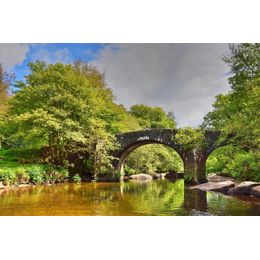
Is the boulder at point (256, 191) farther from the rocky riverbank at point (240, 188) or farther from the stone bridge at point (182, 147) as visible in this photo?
the stone bridge at point (182, 147)

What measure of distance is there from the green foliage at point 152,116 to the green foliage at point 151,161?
4.67 metres

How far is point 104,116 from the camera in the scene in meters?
15.3

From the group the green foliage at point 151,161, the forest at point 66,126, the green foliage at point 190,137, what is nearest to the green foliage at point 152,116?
the green foliage at point 151,161

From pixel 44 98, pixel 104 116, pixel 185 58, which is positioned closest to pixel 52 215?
pixel 185 58

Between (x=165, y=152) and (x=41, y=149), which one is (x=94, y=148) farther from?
(x=165, y=152)

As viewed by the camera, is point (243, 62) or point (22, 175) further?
point (22, 175)

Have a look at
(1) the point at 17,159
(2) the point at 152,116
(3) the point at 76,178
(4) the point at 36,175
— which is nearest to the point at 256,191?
(4) the point at 36,175

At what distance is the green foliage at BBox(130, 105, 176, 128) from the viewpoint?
25891mm

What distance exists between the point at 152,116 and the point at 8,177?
55.8ft

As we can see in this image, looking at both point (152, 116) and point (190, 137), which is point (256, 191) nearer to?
point (190, 137)

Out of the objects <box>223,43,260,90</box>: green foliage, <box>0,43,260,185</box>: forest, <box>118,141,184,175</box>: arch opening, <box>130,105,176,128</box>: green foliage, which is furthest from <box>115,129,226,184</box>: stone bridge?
<box>130,105,176,128</box>: green foliage

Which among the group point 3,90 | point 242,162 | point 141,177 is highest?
point 3,90

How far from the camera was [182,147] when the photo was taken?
15.5 m

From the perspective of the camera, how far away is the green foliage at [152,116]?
2589 centimetres
